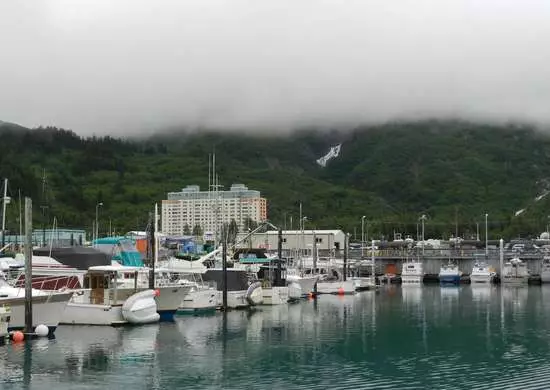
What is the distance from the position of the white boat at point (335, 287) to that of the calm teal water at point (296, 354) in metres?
38.0

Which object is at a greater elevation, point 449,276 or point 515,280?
point 449,276

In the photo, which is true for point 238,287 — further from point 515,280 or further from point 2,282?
point 515,280

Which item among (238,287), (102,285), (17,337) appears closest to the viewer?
(17,337)

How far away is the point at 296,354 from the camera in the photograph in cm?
5519

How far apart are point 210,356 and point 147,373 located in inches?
299

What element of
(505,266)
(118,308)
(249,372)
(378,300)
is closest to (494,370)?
(249,372)

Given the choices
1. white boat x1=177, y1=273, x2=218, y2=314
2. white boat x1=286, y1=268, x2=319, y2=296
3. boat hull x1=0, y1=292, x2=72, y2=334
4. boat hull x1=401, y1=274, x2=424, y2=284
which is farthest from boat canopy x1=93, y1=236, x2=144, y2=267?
boat hull x1=401, y1=274, x2=424, y2=284

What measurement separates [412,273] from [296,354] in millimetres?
114200

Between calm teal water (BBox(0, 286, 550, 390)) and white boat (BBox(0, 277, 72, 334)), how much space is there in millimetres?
1804

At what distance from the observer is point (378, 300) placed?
114m

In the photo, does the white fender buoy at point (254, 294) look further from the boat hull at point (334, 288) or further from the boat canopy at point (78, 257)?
the boat hull at point (334, 288)

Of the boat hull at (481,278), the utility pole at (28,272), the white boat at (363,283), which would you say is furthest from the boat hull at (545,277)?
the utility pole at (28,272)

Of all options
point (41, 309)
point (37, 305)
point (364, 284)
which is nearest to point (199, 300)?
point (41, 309)

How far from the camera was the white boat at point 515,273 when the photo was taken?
15850 centimetres
